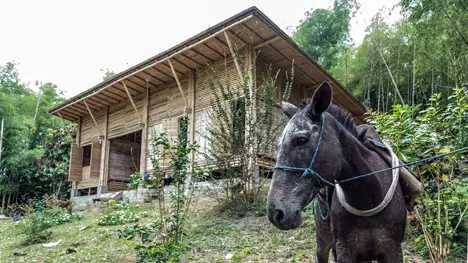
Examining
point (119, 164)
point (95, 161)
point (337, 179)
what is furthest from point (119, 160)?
point (337, 179)

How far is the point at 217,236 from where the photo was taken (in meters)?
6.28

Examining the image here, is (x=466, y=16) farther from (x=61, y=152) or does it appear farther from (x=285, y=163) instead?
(x=61, y=152)

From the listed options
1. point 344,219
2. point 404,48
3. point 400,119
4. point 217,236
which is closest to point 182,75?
point 217,236

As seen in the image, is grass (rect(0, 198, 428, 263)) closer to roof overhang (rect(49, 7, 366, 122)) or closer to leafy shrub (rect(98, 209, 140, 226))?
leafy shrub (rect(98, 209, 140, 226))

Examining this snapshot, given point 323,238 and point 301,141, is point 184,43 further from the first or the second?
point 301,141

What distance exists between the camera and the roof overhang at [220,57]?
9.11 m

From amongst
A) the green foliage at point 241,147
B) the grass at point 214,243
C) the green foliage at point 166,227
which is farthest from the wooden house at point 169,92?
the green foliage at point 166,227

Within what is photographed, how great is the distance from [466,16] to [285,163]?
727 centimetres

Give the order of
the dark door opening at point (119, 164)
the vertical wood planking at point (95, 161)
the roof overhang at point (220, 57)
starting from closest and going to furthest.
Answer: the roof overhang at point (220, 57) < the vertical wood planking at point (95, 161) < the dark door opening at point (119, 164)

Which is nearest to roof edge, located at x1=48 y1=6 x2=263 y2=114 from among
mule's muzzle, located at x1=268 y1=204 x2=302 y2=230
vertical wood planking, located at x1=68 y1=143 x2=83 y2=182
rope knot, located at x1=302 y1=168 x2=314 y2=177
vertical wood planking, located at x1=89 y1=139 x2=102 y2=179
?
vertical wood planking, located at x1=89 y1=139 x2=102 y2=179

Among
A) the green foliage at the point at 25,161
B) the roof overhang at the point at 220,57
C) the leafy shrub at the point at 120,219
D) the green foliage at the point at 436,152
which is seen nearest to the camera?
the green foliage at the point at 436,152

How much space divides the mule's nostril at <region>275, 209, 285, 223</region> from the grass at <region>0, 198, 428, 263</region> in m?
3.25

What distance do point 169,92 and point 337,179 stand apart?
11.1 metres

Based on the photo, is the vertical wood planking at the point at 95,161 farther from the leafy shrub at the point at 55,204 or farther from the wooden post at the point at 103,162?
the leafy shrub at the point at 55,204
